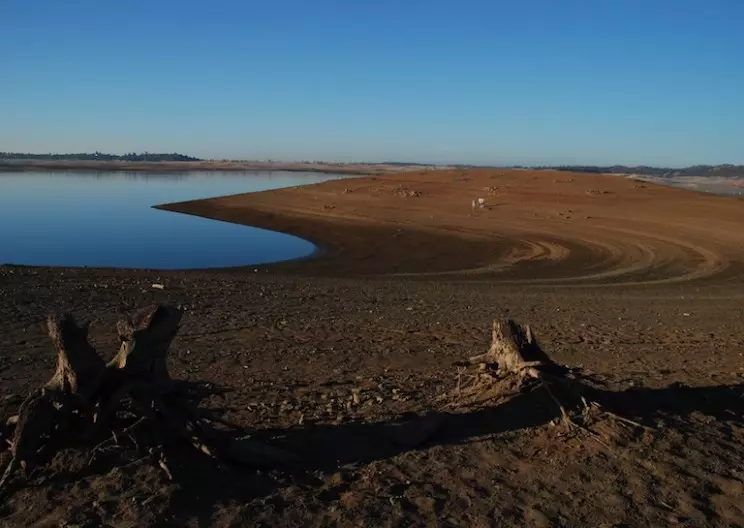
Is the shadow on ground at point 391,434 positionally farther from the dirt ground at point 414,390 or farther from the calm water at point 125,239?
the calm water at point 125,239

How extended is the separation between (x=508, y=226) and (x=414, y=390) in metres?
25.6

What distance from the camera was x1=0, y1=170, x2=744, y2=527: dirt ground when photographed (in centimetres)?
421

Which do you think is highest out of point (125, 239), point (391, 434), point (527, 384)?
point (527, 384)

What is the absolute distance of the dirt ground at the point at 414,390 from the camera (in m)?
4.21

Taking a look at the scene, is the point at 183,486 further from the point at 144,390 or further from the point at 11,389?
the point at 11,389

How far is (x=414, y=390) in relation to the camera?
6.80 m

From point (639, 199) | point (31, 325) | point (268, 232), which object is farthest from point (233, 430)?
point (639, 199)

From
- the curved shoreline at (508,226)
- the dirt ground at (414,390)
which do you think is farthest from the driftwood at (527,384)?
the curved shoreline at (508,226)

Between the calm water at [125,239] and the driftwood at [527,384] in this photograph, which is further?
the calm water at [125,239]

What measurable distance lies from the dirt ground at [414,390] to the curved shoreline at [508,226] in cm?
37

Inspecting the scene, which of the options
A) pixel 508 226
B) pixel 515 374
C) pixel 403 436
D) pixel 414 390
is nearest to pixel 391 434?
pixel 403 436

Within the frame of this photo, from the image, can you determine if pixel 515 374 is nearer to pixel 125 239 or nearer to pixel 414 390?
pixel 414 390

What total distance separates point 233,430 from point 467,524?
202 cm

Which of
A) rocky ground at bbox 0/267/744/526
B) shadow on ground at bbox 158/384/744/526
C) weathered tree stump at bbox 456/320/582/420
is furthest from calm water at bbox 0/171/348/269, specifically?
shadow on ground at bbox 158/384/744/526
